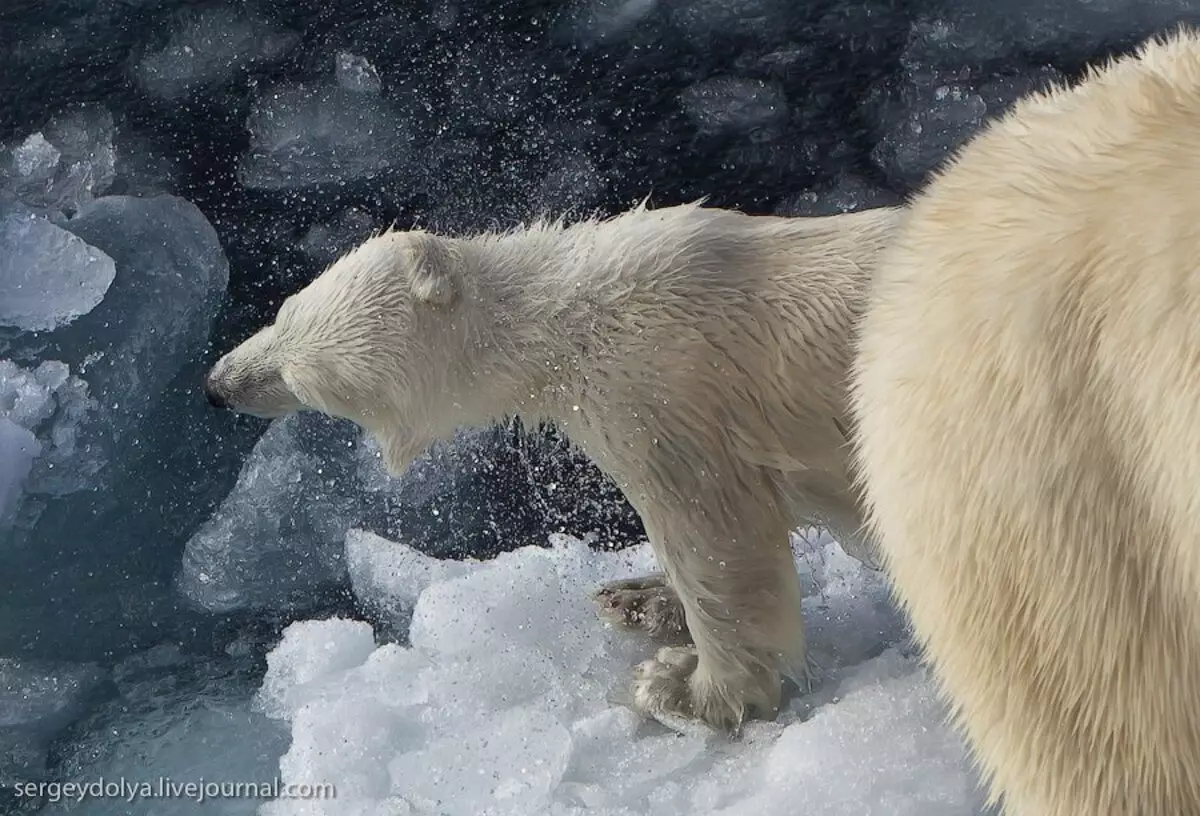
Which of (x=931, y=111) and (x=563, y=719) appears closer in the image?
(x=563, y=719)

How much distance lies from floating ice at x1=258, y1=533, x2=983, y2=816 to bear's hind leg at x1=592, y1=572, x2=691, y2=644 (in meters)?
0.03

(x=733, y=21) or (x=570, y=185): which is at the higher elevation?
(x=733, y=21)

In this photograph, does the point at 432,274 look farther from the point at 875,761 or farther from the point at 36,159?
the point at 36,159

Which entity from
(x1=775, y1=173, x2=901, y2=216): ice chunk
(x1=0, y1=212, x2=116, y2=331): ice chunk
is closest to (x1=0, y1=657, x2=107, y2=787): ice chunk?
(x1=0, y1=212, x2=116, y2=331): ice chunk

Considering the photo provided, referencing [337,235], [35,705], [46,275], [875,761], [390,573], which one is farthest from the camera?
[337,235]

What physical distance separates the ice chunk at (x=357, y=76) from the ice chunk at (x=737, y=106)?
3.23 feet

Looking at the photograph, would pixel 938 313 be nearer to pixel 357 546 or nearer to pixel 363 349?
pixel 363 349

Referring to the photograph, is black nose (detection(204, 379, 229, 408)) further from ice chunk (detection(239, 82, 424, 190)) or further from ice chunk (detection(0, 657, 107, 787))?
ice chunk (detection(239, 82, 424, 190))

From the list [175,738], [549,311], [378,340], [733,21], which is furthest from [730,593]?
[733,21]

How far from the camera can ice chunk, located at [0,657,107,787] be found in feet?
9.13

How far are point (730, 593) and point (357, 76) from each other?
8.51 ft

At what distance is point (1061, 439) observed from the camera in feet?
2.97

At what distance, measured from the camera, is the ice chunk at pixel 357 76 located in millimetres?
4297

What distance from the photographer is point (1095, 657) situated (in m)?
0.95
